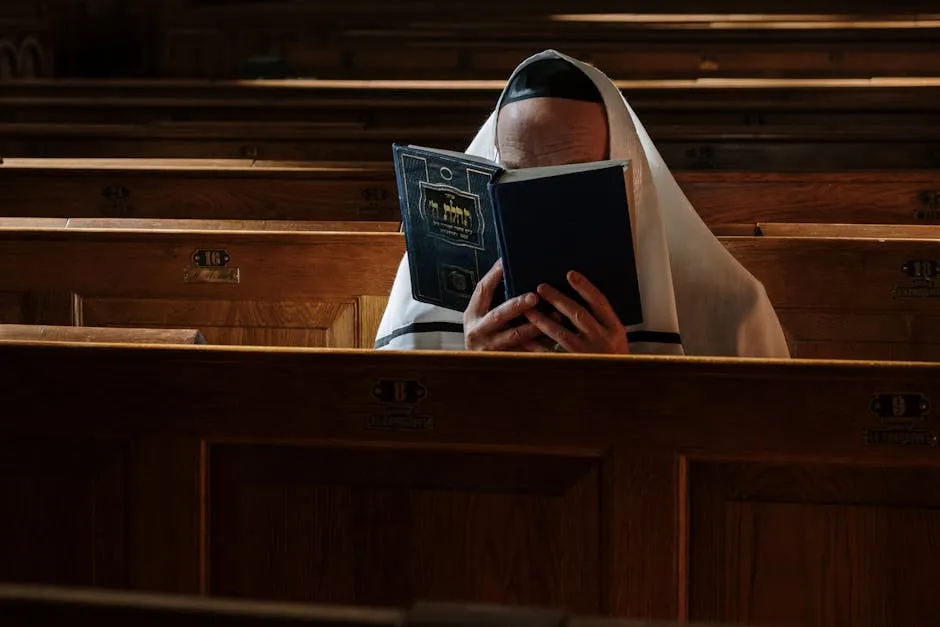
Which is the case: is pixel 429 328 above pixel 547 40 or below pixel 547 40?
below

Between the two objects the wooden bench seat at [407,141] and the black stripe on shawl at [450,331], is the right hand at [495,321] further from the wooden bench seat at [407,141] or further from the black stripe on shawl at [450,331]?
the wooden bench seat at [407,141]

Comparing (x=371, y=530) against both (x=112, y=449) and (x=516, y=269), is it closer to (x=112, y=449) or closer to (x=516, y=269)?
(x=112, y=449)

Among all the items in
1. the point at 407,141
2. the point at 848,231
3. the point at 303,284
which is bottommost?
the point at 303,284

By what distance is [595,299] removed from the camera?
176 centimetres

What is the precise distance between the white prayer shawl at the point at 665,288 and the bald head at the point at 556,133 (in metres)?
0.03

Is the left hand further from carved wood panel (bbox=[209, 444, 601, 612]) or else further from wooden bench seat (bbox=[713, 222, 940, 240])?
wooden bench seat (bbox=[713, 222, 940, 240])

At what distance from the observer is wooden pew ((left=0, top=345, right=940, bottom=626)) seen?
136cm

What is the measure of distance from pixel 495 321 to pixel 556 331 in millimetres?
87

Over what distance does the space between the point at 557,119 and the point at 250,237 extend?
2.90 feet

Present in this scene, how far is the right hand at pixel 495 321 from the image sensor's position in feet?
5.83

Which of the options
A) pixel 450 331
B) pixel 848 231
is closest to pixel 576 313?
pixel 450 331

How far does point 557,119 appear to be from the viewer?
1990 millimetres

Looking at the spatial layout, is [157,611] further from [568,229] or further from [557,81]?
[557,81]

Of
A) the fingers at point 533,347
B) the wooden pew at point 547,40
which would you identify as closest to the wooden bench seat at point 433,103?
the wooden pew at point 547,40
